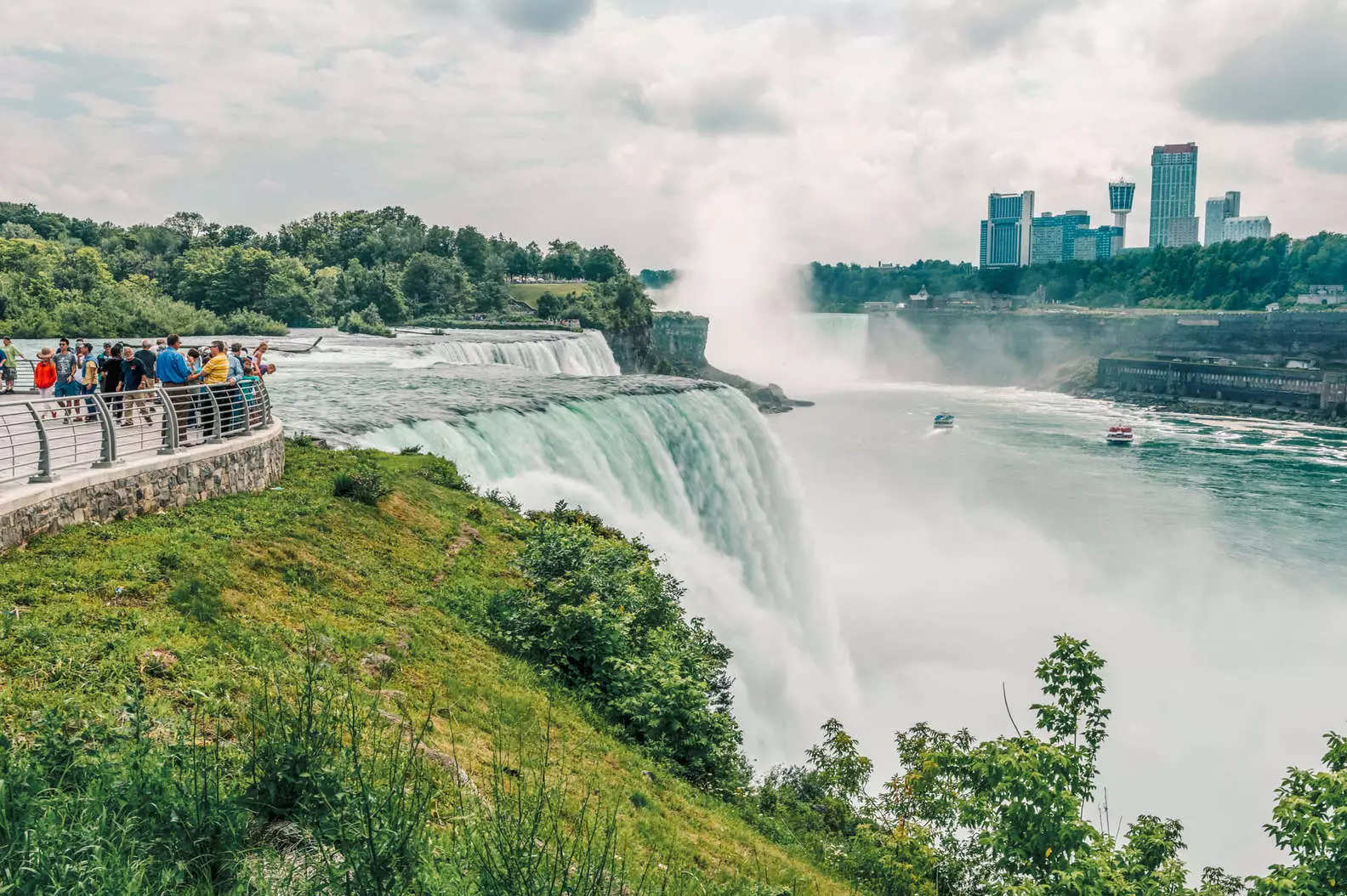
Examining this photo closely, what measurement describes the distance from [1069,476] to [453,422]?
148 ft

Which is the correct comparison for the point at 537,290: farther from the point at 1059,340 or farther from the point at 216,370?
the point at 216,370

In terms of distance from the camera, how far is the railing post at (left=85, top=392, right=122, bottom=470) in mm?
10609

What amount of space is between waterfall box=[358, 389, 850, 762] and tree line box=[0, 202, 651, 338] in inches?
1383

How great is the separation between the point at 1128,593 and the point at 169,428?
111ft

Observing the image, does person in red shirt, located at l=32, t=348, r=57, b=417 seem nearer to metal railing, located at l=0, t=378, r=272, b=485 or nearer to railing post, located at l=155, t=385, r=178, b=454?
metal railing, located at l=0, t=378, r=272, b=485

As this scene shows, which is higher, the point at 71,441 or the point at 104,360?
the point at 104,360

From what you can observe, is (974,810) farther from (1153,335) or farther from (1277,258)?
(1277,258)

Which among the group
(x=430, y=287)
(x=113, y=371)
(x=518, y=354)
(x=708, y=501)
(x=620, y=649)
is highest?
(x=430, y=287)

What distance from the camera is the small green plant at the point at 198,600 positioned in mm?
9000

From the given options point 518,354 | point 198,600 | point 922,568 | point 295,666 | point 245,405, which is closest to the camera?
point 295,666

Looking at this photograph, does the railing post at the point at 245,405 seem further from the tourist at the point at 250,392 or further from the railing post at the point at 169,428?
the railing post at the point at 169,428

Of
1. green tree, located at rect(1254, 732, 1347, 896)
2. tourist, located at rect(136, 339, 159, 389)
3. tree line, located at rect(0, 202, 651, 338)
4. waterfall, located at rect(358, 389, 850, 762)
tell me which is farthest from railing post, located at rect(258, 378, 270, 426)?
tree line, located at rect(0, 202, 651, 338)

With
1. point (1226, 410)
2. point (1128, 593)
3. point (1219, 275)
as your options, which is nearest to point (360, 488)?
point (1128, 593)

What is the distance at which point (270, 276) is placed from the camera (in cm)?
6600
